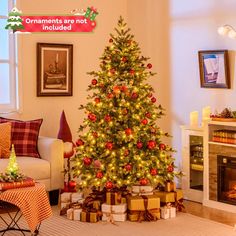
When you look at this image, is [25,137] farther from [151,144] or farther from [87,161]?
[151,144]

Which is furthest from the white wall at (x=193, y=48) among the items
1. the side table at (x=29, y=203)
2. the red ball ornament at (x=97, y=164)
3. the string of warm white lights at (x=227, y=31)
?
the side table at (x=29, y=203)

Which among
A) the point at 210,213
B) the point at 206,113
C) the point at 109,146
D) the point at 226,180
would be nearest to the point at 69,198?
the point at 109,146

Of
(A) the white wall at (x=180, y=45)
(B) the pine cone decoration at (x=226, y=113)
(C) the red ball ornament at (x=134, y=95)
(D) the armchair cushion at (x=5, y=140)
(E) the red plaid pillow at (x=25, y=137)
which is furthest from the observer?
(A) the white wall at (x=180, y=45)

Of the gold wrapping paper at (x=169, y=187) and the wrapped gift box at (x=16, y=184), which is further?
the gold wrapping paper at (x=169, y=187)

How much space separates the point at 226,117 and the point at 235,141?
34cm

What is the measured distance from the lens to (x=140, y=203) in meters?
5.80

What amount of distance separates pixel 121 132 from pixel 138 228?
1.10 meters

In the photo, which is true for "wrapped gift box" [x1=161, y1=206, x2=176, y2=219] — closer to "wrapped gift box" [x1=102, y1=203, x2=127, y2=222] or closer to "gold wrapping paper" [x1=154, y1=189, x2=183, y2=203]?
"gold wrapping paper" [x1=154, y1=189, x2=183, y2=203]

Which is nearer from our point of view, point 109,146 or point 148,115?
point 109,146

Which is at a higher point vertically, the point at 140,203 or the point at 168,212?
the point at 140,203

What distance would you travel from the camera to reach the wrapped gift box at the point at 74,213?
583 cm

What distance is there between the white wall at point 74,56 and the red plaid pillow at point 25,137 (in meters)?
0.61

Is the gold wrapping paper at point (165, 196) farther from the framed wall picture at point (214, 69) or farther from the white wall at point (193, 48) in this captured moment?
the framed wall picture at point (214, 69)

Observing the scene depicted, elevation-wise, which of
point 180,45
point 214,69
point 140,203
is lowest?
point 140,203
